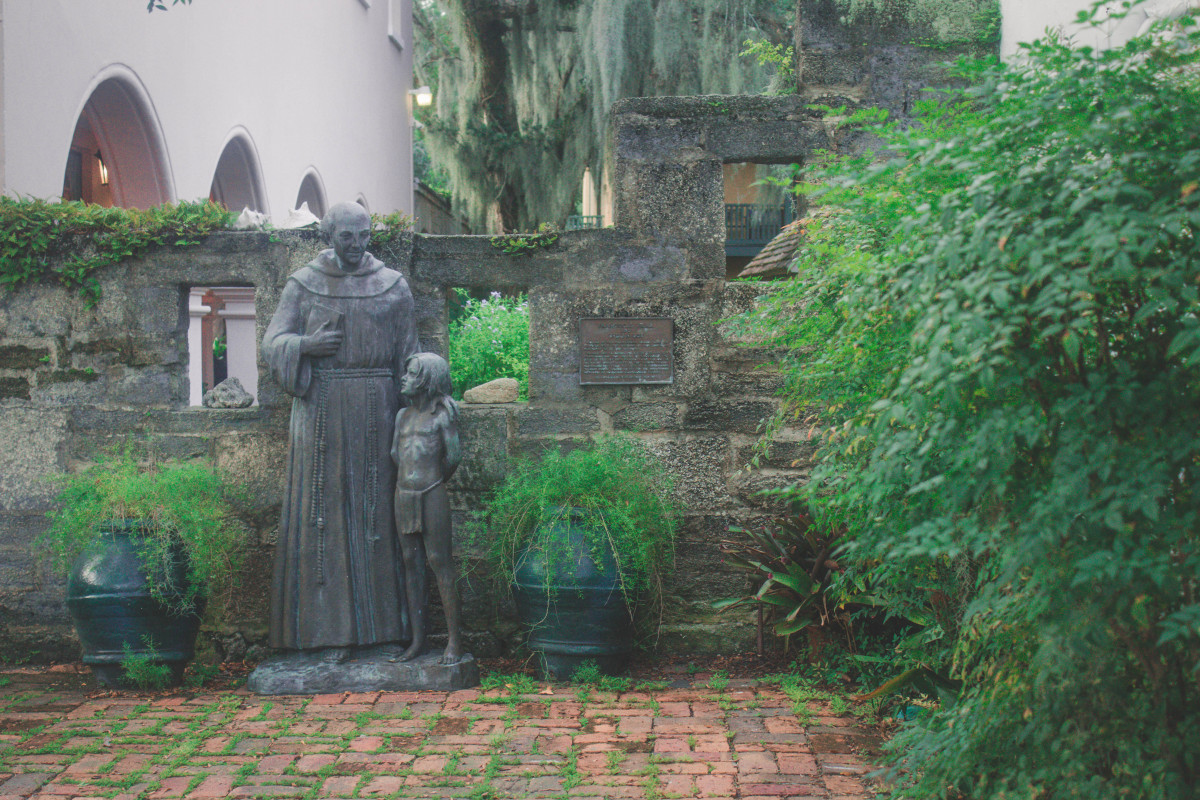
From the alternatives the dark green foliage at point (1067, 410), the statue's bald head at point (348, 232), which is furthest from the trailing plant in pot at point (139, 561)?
the dark green foliage at point (1067, 410)

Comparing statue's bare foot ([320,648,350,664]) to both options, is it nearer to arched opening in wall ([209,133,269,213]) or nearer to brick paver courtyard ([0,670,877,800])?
brick paver courtyard ([0,670,877,800])

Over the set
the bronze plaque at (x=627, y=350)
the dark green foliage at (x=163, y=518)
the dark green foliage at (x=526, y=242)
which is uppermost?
the dark green foliage at (x=526, y=242)

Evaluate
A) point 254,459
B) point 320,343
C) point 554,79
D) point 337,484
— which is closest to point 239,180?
point 554,79

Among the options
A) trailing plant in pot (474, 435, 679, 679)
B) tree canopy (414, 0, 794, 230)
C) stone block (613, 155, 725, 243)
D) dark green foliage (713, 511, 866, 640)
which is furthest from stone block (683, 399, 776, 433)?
tree canopy (414, 0, 794, 230)

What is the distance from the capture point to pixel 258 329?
5.42 m

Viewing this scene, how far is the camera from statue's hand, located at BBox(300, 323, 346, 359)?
15.5 feet

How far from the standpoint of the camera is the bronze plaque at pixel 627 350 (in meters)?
5.26

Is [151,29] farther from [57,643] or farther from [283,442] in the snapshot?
[57,643]

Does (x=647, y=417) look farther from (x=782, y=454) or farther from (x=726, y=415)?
(x=782, y=454)

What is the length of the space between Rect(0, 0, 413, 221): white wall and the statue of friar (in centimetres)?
231

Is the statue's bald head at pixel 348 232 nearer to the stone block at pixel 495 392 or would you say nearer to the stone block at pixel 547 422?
the stone block at pixel 495 392

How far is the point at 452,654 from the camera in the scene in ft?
15.5

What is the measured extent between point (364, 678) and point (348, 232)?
→ 6.86ft

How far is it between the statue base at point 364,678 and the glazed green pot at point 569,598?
0.39 m
